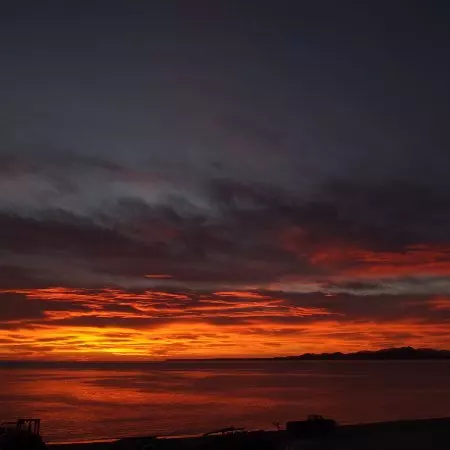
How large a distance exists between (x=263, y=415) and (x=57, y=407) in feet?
96.0

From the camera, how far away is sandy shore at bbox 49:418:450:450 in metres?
34.3

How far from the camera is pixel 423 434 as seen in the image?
41562 mm

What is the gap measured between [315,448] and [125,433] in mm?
24643

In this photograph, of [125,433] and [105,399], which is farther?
[105,399]

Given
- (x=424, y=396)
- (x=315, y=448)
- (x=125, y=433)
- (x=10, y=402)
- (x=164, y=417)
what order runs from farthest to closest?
(x=424, y=396), (x=10, y=402), (x=164, y=417), (x=125, y=433), (x=315, y=448)

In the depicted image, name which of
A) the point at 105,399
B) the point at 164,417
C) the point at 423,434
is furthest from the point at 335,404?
the point at 423,434

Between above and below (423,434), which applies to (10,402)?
above

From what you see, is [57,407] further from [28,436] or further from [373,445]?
[373,445]

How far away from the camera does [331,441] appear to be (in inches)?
1517

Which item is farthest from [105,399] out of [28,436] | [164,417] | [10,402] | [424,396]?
[28,436]

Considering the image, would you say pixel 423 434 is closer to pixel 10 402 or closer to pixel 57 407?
pixel 57 407

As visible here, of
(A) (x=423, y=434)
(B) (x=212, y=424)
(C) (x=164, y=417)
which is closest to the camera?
(A) (x=423, y=434)

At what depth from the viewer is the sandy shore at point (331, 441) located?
34281 millimetres

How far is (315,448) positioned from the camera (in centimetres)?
3481
